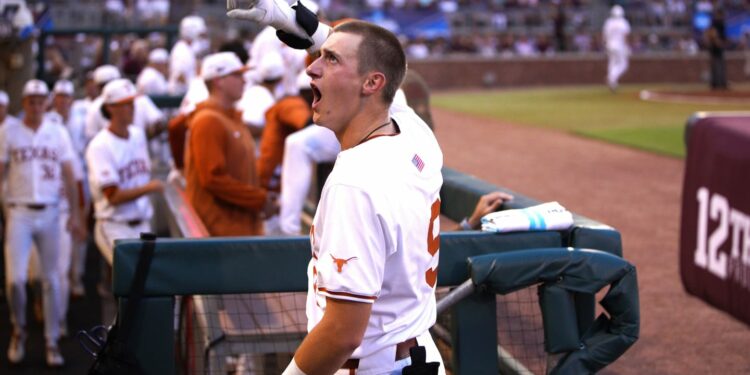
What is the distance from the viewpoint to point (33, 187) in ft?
27.4

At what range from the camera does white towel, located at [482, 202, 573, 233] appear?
395cm

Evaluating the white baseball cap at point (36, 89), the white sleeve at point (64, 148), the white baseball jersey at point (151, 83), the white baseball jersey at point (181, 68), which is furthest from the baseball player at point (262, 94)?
the white baseball jersey at point (181, 68)

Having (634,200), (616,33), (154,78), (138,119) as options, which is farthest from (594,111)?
(138,119)

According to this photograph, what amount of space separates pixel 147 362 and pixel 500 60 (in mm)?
31616

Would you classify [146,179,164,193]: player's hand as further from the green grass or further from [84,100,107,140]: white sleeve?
the green grass

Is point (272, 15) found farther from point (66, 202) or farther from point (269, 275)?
point (66, 202)

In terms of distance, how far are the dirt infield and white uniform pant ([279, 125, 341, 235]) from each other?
2.22 metres

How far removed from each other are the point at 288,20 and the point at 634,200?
29.6 ft

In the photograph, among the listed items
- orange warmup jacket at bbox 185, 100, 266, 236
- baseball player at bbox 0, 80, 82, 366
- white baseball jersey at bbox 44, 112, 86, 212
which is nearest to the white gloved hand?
orange warmup jacket at bbox 185, 100, 266, 236

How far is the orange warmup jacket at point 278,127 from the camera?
7.10m

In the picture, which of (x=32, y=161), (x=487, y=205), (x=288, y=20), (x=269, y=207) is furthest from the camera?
(x=32, y=161)

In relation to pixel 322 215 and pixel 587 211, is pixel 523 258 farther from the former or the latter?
pixel 587 211

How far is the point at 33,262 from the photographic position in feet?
32.7

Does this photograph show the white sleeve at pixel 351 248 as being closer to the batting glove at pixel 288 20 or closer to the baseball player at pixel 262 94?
the batting glove at pixel 288 20
